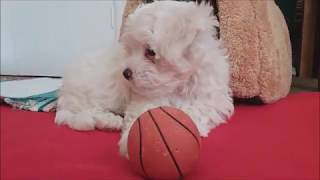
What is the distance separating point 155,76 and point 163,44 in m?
0.10

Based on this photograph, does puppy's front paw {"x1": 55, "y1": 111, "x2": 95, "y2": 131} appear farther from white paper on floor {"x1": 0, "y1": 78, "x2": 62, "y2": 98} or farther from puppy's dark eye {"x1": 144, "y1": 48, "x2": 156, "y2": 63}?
white paper on floor {"x1": 0, "y1": 78, "x2": 62, "y2": 98}

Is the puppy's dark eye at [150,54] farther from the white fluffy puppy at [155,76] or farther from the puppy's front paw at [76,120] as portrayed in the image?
the puppy's front paw at [76,120]

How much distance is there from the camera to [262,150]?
3.75 ft

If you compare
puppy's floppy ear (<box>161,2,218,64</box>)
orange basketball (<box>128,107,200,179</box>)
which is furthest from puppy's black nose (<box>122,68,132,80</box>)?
Result: orange basketball (<box>128,107,200,179</box>)

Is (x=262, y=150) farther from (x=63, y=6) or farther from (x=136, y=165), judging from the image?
(x=63, y=6)

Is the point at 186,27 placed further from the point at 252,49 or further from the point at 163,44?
the point at 252,49

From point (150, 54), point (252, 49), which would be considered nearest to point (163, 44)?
point (150, 54)

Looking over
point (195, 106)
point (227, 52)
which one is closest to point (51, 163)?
point (195, 106)

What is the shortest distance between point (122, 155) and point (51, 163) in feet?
0.55

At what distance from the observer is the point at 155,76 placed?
119 centimetres

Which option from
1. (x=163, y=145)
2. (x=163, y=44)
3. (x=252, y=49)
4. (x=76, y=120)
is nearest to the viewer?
(x=163, y=145)

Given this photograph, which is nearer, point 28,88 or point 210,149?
point 210,149

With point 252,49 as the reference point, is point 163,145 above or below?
below

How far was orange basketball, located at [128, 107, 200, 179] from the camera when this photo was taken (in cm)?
92
